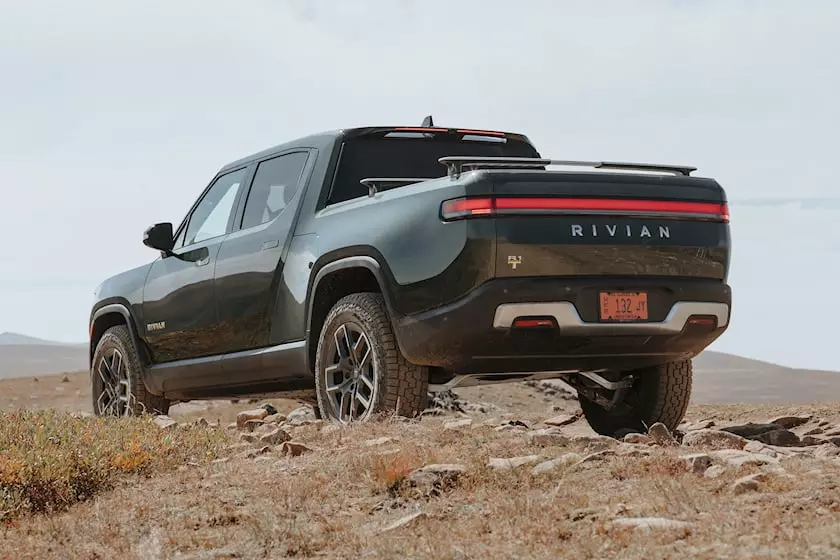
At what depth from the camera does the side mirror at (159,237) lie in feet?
31.0

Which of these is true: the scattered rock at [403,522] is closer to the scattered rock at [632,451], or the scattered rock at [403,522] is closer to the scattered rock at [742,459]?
the scattered rock at [632,451]

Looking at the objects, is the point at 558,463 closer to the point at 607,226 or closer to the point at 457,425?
the point at 457,425

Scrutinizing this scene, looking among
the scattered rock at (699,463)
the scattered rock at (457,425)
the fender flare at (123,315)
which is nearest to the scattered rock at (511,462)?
the scattered rock at (699,463)

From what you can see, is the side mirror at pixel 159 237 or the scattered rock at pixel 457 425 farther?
the side mirror at pixel 159 237

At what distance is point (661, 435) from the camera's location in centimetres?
672

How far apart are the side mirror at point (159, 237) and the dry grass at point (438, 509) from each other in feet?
10.4

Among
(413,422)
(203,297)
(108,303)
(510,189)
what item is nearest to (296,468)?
→ (413,422)

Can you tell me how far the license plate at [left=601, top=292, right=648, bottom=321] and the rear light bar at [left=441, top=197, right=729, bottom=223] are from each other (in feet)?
1.49

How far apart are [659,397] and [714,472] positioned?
264 cm

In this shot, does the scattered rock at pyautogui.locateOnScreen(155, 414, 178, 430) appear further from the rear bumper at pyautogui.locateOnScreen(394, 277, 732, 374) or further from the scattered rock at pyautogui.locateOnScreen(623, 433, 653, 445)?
the scattered rock at pyautogui.locateOnScreen(623, 433, 653, 445)

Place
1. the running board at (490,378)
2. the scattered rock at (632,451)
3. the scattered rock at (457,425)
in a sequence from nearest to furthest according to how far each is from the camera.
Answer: the scattered rock at (632,451), the scattered rock at (457,425), the running board at (490,378)

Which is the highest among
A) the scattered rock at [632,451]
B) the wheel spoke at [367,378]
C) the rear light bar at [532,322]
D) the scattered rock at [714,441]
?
the rear light bar at [532,322]

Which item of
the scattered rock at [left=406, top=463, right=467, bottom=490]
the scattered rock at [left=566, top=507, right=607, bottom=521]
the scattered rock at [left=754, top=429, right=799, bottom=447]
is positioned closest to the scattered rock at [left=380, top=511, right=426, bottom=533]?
the scattered rock at [left=406, top=463, right=467, bottom=490]

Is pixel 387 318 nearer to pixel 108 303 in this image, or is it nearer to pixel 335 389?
pixel 335 389
